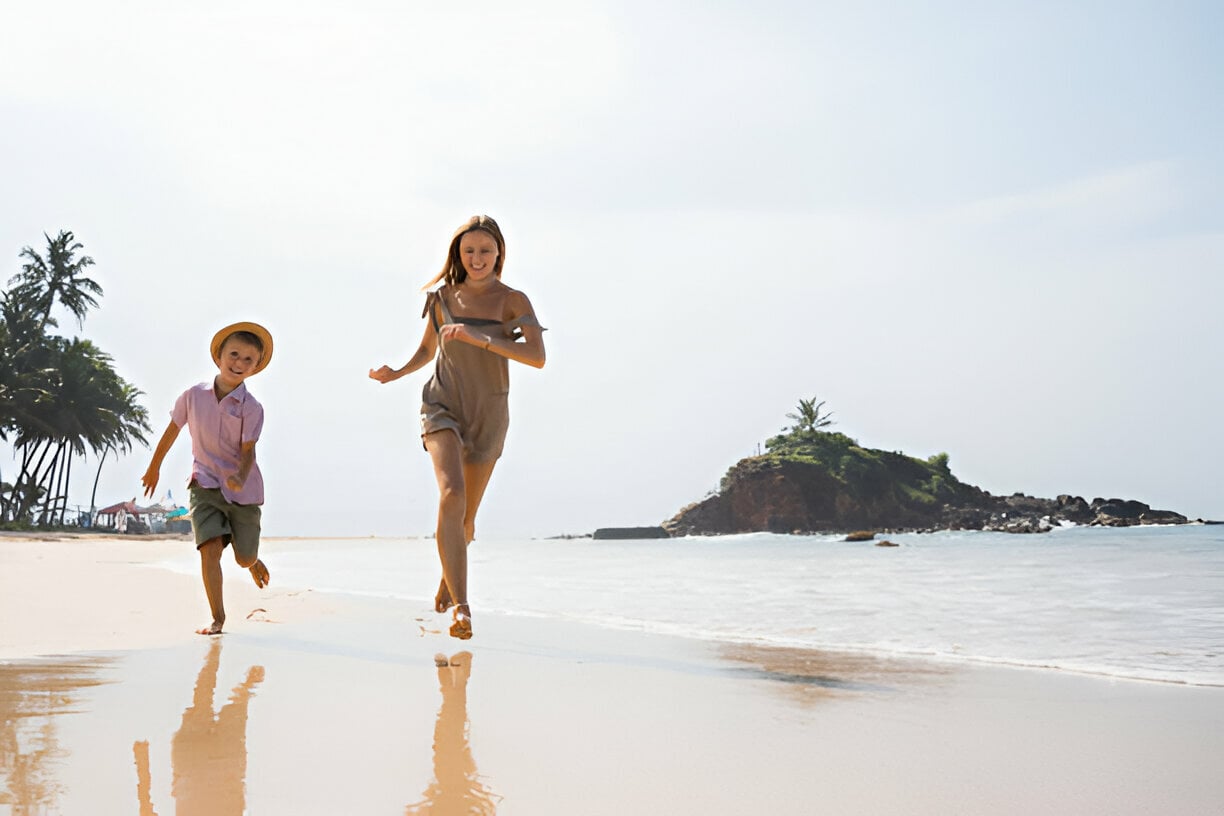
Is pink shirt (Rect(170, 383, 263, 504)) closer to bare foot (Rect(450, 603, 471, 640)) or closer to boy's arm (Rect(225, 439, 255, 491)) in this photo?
boy's arm (Rect(225, 439, 255, 491))

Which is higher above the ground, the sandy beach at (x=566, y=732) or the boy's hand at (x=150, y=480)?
the boy's hand at (x=150, y=480)

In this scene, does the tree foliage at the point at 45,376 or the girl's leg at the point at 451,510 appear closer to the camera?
the girl's leg at the point at 451,510

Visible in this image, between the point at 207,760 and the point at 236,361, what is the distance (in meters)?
3.31

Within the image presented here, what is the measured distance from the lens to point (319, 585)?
11.2 meters

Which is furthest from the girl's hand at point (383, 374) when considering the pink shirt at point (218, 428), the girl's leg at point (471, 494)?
the pink shirt at point (218, 428)

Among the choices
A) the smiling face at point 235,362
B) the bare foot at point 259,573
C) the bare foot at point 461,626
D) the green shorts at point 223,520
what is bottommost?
the bare foot at point 461,626

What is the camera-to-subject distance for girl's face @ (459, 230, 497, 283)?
464 centimetres

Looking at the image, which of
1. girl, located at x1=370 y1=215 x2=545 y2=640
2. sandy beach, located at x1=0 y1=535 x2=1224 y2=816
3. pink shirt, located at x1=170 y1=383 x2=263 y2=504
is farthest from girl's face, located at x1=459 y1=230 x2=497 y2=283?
sandy beach, located at x1=0 y1=535 x2=1224 y2=816

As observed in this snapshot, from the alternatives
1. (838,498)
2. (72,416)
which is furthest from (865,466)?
(72,416)

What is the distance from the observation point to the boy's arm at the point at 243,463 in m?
5.43

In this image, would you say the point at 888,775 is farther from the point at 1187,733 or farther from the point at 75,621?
the point at 75,621

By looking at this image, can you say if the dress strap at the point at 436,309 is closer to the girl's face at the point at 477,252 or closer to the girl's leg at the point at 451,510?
the girl's face at the point at 477,252

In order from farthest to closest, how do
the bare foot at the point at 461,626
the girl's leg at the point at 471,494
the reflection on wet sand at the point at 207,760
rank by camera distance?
the girl's leg at the point at 471,494 < the bare foot at the point at 461,626 < the reflection on wet sand at the point at 207,760

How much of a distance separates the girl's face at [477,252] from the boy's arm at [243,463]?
1.81 m
